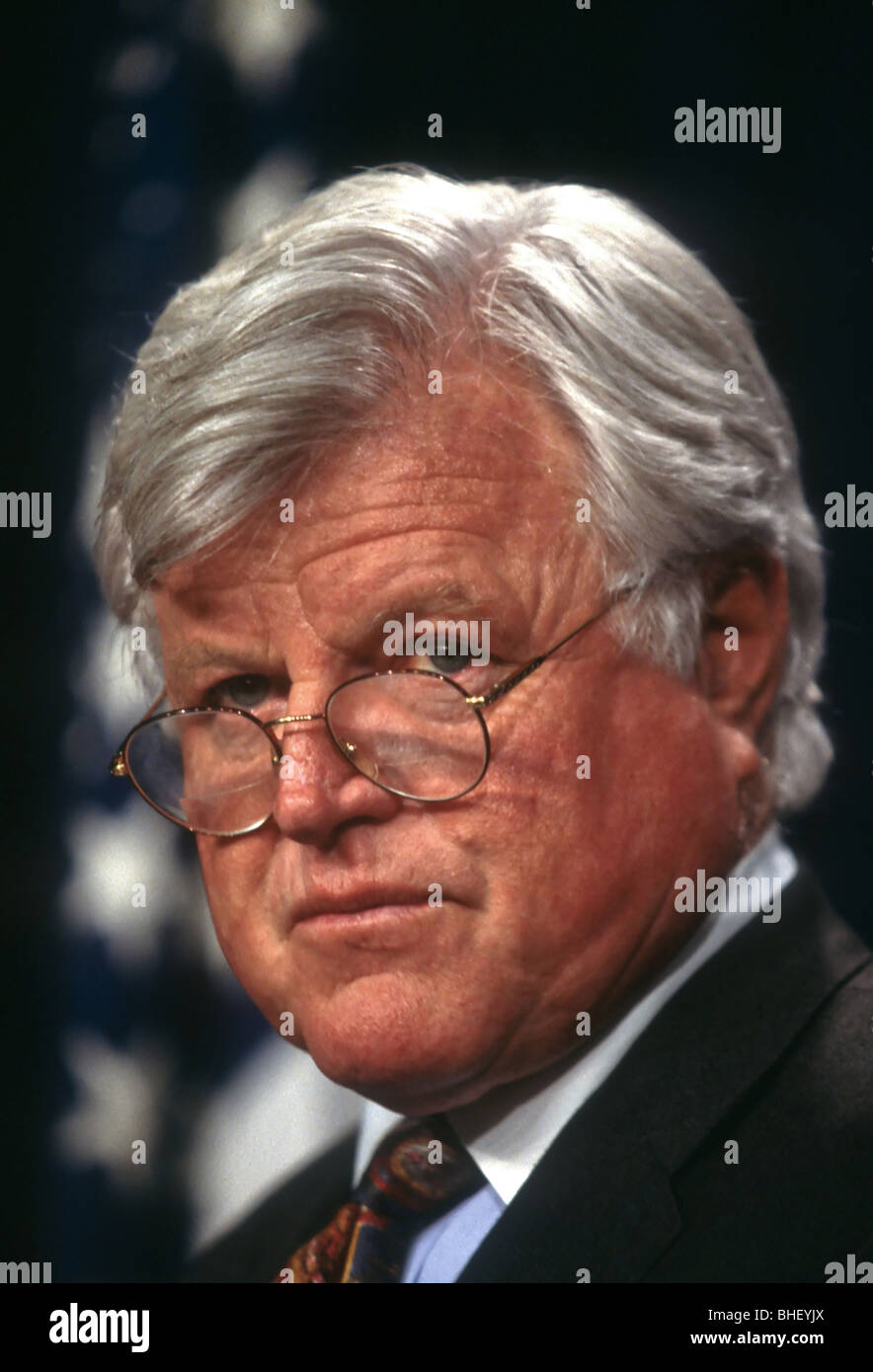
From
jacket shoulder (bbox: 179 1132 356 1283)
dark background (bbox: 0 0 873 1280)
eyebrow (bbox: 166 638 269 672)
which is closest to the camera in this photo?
eyebrow (bbox: 166 638 269 672)

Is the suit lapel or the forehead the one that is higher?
the forehead

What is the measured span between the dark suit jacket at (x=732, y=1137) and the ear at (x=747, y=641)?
22 cm

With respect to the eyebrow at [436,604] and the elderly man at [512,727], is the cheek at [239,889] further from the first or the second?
the eyebrow at [436,604]

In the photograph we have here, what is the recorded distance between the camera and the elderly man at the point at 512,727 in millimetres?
1438

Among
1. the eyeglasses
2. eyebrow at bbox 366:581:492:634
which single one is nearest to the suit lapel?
the eyeglasses

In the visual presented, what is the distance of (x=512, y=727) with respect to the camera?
4.76ft

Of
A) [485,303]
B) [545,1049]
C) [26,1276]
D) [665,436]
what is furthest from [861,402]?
[26,1276]

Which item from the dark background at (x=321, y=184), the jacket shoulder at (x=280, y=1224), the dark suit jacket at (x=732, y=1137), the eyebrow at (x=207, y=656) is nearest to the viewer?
the dark suit jacket at (x=732, y=1137)

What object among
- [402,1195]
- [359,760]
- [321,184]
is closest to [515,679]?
[359,760]

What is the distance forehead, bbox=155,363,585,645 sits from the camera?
4.72ft

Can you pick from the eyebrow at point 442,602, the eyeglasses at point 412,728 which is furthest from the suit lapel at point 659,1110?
the eyebrow at point 442,602

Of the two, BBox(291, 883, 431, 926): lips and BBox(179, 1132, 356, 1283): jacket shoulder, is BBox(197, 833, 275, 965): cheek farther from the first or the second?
BBox(179, 1132, 356, 1283): jacket shoulder

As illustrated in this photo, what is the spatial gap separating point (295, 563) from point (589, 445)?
0.32 metres

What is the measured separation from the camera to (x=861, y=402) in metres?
1.78
